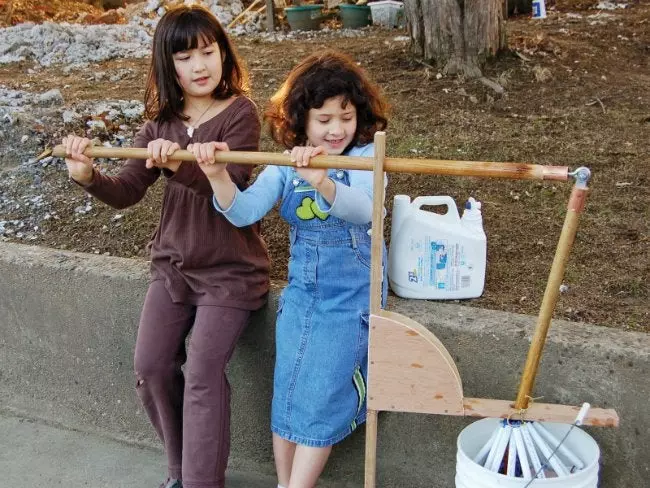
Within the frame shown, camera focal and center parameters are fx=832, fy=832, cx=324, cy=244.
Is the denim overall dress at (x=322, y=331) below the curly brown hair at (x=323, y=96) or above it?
below

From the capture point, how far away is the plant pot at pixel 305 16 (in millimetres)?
9102

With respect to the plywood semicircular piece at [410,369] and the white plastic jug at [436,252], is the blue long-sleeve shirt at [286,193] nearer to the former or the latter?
the white plastic jug at [436,252]

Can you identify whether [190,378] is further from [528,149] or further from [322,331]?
[528,149]

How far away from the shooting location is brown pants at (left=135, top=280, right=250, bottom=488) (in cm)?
248

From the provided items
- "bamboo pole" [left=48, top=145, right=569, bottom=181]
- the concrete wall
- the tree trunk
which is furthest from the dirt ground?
"bamboo pole" [left=48, top=145, right=569, bottom=181]

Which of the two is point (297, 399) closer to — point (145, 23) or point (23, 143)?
point (23, 143)

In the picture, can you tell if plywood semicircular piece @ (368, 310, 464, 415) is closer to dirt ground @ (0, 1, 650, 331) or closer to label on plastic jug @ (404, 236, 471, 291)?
label on plastic jug @ (404, 236, 471, 291)

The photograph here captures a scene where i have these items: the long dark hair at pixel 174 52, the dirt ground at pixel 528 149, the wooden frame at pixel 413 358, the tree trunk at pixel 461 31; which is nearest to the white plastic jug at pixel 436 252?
the dirt ground at pixel 528 149

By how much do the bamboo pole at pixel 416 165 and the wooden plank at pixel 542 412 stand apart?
0.55 metres

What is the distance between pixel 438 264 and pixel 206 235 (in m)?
0.72

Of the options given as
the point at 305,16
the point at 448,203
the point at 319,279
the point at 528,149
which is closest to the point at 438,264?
the point at 448,203

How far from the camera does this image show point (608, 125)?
411 centimetres

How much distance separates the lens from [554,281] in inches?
72.0

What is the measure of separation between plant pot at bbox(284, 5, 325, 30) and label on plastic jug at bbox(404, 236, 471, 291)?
276 inches
